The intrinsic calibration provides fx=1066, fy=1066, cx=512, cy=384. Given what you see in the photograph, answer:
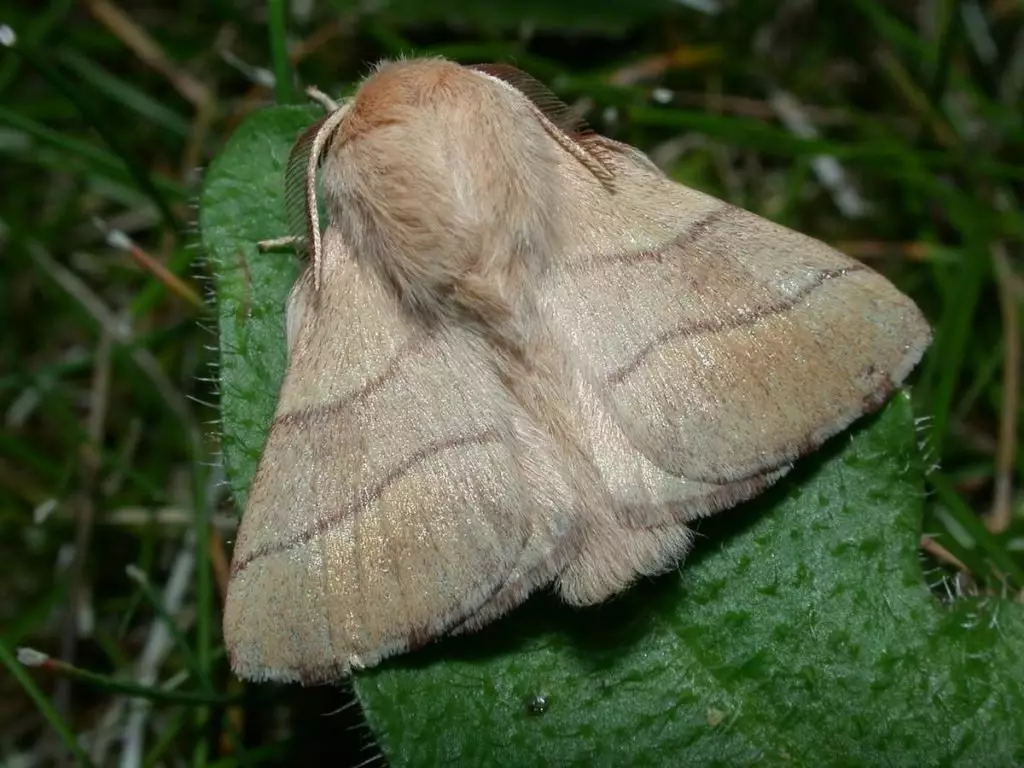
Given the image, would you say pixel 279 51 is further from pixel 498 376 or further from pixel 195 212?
pixel 498 376

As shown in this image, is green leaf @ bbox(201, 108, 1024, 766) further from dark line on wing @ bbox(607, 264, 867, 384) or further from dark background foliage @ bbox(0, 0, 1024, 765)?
dark background foliage @ bbox(0, 0, 1024, 765)

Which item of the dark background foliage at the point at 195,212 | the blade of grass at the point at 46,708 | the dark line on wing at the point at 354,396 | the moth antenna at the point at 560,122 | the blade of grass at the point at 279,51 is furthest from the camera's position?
the dark background foliage at the point at 195,212

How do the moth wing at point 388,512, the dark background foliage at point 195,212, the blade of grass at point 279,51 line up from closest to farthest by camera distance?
the moth wing at point 388,512 → the blade of grass at point 279,51 → the dark background foliage at point 195,212

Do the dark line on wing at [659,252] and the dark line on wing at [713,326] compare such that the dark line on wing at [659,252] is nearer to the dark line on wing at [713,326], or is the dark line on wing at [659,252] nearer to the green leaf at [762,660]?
the dark line on wing at [713,326]

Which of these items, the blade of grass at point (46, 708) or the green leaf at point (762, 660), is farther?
the blade of grass at point (46, 708)

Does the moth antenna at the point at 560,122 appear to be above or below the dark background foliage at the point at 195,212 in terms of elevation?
above

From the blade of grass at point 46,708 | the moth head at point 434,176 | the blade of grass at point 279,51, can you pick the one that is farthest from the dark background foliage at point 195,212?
the moth head at point 434,176

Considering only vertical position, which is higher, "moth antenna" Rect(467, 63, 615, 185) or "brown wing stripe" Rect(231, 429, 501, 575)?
"moth antenna" Rect(467, 63, 615, 185)

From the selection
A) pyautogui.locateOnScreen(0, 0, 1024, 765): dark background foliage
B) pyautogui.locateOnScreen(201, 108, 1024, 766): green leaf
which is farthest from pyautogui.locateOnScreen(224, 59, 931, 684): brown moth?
pyautogui.locateOnScreen(0, 0, 1024, 765): dark background foliage

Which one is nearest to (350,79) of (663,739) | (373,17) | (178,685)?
(373,17)
